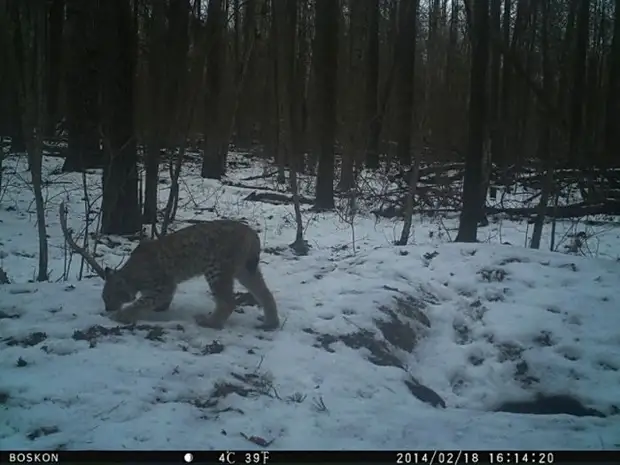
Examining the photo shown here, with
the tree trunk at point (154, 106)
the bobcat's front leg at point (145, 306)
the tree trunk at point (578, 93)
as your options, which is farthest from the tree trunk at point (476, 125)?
the bobcat's front leg at point (145, 306)

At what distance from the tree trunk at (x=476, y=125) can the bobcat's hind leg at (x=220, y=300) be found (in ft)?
12.1

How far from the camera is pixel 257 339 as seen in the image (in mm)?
4344

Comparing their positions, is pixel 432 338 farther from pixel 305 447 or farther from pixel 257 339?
pixel 305 447

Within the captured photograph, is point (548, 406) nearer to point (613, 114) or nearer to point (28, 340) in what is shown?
point (28, 340)

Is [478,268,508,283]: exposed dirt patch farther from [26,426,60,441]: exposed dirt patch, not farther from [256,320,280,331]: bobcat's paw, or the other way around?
[26,426,60,441]: exposed dirt patch

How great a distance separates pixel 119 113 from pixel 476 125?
12.5 ft

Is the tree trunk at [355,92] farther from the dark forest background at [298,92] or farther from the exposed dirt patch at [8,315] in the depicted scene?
the exposed dirt patch at [8,315]

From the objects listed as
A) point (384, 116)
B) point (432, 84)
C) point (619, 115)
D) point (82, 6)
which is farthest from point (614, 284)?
point (384, 116)

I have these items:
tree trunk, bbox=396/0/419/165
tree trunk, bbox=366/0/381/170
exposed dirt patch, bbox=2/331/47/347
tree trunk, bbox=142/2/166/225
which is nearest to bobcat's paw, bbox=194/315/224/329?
exposed dirt patch, bbox=2/331/47/347

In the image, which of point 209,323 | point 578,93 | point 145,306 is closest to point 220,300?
point 209,323

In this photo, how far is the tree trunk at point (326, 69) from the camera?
9.91 m

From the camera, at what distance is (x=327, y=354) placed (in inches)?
Answer: 164

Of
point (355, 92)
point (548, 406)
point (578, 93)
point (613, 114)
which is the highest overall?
point (355, 92)

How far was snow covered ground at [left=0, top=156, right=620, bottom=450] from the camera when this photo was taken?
10.7ft
